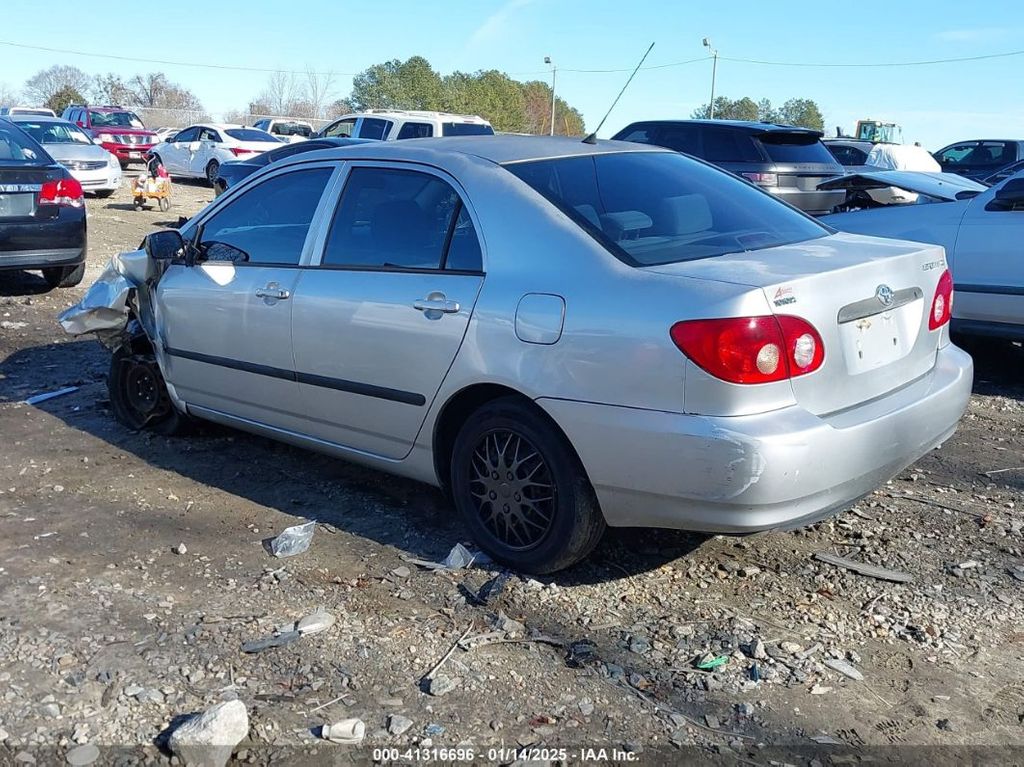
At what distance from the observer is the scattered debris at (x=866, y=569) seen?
12.5 feet

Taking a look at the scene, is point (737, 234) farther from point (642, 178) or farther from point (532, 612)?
point (532, 612)

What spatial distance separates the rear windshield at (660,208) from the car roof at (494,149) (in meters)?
0.08

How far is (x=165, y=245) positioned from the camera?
500 centimetres

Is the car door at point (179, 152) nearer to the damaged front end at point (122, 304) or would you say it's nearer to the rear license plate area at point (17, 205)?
the rear license plate area at point (17, 205)

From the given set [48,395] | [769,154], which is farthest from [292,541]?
[769,154]

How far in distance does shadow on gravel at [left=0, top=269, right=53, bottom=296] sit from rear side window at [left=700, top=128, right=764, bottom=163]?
705 cm

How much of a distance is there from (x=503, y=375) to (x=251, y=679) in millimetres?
1330

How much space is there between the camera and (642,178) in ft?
13.6

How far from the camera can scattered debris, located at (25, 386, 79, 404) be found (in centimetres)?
632

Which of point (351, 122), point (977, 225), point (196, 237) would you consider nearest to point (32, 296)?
point (196, 237)

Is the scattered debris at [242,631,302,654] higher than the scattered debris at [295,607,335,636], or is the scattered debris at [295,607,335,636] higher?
the scattered debris at [295,607,335,636]

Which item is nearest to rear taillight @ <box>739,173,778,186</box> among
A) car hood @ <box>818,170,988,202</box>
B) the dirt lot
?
car hood @ <box>818,170,988,202</box>

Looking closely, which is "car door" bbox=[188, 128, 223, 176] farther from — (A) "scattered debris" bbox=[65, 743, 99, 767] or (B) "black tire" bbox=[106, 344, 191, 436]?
(A) "scattered debris" bbox=[65, 743, 99, 767]

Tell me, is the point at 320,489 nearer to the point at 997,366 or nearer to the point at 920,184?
the point at 997,366
